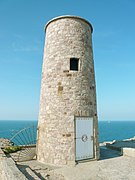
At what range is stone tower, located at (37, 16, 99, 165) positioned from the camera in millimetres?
9469

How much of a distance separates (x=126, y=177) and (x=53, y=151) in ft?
12.6

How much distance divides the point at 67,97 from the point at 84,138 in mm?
2531

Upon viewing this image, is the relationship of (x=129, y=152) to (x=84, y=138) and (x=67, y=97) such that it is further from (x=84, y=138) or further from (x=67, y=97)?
(x=67, y=97)

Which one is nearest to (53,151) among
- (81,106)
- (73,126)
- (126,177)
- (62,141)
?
(62,141)

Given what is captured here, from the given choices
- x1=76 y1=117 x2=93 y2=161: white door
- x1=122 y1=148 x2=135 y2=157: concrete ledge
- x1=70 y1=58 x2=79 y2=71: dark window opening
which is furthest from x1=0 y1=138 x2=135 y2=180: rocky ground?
x1=70 y1=58 x2=79 y2=71: dark window opening

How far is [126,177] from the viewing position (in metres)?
7.45

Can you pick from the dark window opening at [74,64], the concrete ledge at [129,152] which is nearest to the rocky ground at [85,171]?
the concrete ledge at [129,152]

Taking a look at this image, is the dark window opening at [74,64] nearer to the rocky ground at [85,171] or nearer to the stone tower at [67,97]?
the stone tower at [67,97]

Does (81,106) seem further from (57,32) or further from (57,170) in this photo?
(57,32)

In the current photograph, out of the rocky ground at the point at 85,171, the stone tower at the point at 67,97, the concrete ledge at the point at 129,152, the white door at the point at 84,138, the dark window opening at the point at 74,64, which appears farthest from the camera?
the concrete ledge at the point at 129,152

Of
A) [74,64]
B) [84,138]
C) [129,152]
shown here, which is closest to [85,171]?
[84,138]

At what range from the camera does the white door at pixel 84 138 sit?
9.59 metres

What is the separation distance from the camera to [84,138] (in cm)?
987

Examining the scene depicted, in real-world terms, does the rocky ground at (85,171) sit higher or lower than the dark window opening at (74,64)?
lower
